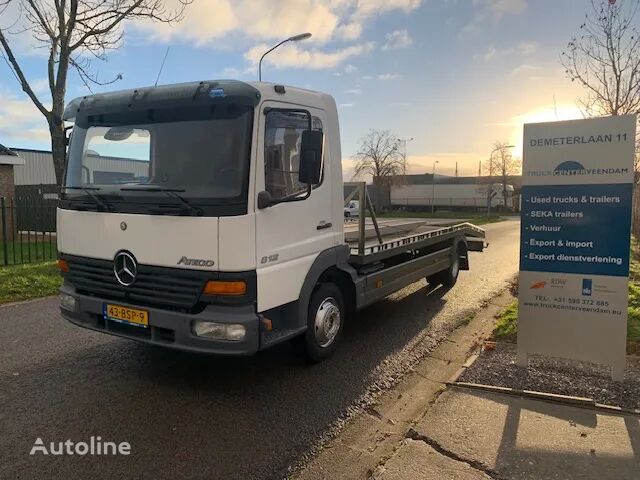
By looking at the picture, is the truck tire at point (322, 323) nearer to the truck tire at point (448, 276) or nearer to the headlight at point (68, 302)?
the headlight at point (68, 302)

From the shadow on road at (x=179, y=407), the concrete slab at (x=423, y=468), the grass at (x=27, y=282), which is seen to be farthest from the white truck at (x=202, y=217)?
the grass at (x=27, y=282)

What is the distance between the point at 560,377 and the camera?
4598 mm

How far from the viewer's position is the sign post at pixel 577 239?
14.1 ft

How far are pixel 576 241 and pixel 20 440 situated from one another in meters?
4.77

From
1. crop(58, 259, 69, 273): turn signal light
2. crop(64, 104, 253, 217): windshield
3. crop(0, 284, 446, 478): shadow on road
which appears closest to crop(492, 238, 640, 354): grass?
crop(0, 284, 446, 478): shadow on road

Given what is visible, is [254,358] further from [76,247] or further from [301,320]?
[76,247]

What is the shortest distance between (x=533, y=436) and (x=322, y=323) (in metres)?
2.16

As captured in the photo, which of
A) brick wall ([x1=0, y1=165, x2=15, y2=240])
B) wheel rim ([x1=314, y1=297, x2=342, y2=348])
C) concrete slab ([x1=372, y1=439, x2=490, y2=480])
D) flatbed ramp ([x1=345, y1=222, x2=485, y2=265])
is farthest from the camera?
brick wall ([x1=0, y1=165, x2=15, y2=240])

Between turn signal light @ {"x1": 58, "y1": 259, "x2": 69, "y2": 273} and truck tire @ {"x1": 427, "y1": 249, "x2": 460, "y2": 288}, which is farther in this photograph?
truck tire @ {"x1": 427, "y1": 249, "x2": 460, "y2": 288}

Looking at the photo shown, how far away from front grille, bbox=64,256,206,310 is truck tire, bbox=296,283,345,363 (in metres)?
1.28

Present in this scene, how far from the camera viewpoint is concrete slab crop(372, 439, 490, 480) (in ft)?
10.3

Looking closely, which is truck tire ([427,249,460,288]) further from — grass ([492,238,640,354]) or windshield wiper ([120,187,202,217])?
windshield wiper ([120,187,202,217])

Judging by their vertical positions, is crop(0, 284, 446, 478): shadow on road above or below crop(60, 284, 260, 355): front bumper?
below

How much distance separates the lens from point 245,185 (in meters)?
3.98
